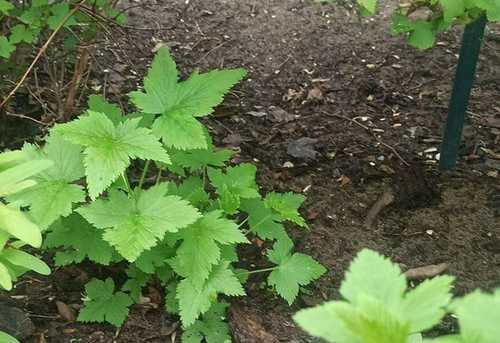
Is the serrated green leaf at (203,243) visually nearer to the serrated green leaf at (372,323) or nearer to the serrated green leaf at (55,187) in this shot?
the serrated green leaf at (55,187)

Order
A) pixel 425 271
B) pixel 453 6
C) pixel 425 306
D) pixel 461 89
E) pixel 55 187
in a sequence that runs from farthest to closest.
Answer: pixel 461 89 < pixel 425 271 < pixel 55 187 < pixel 453 6 < pixel 425 306

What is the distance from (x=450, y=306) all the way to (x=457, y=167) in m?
2.78

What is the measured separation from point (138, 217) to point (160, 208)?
72mm

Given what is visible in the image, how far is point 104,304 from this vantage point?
253 cm

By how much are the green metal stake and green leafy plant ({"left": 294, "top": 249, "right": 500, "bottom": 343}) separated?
2.22 meters

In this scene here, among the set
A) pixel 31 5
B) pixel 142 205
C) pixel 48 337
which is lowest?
pixel 48 337

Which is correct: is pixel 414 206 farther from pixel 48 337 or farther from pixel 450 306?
pixel 450 306

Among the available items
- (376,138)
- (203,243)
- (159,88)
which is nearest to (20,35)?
(159,88)

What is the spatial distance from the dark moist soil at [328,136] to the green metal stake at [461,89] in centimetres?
13

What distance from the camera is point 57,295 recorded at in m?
2.66

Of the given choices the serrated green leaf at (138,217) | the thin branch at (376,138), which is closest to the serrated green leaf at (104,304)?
the serrated green leaf at (138,217)

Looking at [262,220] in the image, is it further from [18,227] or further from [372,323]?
[372,323]

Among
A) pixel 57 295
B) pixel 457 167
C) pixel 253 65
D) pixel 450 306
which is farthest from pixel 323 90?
pixel 450 306

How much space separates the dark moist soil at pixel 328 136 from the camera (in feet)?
8.93
